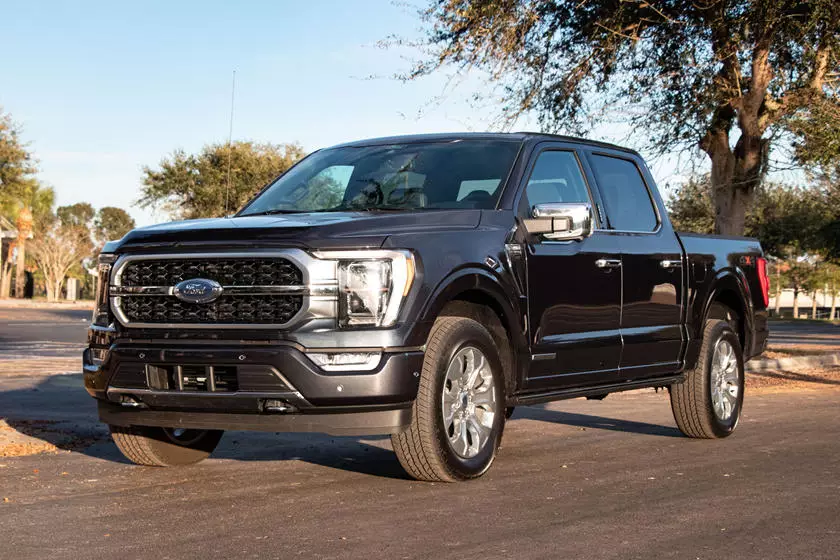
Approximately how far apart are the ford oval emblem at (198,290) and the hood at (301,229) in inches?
7.7

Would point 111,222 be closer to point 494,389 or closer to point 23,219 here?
point 23,219

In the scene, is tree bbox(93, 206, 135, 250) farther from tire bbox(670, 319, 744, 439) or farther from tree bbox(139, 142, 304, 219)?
tire bbox(670, 319, 744, 439)

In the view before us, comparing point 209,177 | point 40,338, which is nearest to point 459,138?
point 40,338

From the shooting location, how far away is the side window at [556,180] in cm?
767

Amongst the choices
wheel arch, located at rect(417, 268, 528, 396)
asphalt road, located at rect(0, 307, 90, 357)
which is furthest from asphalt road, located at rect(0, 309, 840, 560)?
asphalt road, located at rect(0, 307, 90, 357)

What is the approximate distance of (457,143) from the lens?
7871mm

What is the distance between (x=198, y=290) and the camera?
6273 mm

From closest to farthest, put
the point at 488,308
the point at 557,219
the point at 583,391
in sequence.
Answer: the point at 488,308
the point at 557,219
the point at 583,391

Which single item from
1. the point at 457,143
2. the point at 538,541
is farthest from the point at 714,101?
the point at 538,541

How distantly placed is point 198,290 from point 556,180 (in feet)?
8.88

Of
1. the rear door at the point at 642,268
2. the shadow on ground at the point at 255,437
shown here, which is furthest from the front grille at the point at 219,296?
the rear door at the point at 642,268

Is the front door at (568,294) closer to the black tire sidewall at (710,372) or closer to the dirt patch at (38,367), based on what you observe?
the black tire sidewall at (710,372)

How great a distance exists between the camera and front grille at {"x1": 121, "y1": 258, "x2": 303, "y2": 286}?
20.2 ft

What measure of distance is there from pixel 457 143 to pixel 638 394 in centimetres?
623
